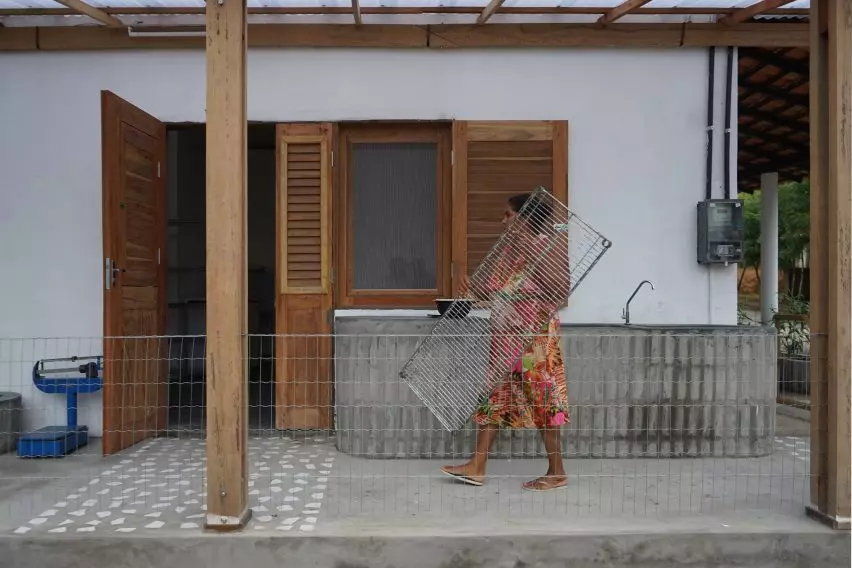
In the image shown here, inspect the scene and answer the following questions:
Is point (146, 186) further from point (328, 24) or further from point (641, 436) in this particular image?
point (641, 436)

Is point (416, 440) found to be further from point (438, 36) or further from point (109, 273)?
point (438, 36)

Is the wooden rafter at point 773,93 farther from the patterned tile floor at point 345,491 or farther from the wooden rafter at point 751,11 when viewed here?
the patterned tile floor at point 345,491

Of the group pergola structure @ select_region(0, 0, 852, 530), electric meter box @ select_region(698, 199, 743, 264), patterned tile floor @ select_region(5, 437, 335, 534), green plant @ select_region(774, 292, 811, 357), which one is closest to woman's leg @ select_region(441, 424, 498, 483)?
patterned tile floor @ select_region(5, 437, 335, 534)

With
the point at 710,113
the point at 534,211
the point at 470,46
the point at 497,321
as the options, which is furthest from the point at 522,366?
the point at 710,113

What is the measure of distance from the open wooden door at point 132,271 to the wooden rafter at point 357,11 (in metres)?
1.53

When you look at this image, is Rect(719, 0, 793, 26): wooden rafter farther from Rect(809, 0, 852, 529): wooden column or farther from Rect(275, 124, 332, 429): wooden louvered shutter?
Rect(275, 124, 332, 429): wooden louvered shutter

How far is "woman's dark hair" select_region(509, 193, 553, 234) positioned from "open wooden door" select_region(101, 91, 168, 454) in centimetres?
221

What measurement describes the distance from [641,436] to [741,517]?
1037mm

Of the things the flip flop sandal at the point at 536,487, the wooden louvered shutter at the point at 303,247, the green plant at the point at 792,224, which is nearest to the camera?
the flip flop sandal at the point at 536,487

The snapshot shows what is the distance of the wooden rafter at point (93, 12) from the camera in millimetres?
4392

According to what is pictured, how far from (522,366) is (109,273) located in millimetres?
2530

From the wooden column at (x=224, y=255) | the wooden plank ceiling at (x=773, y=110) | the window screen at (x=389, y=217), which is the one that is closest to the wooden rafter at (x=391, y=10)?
the wooden plank ceiling at (x=773, y=110)

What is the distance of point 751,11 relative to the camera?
190 inches

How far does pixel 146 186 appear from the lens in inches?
198
